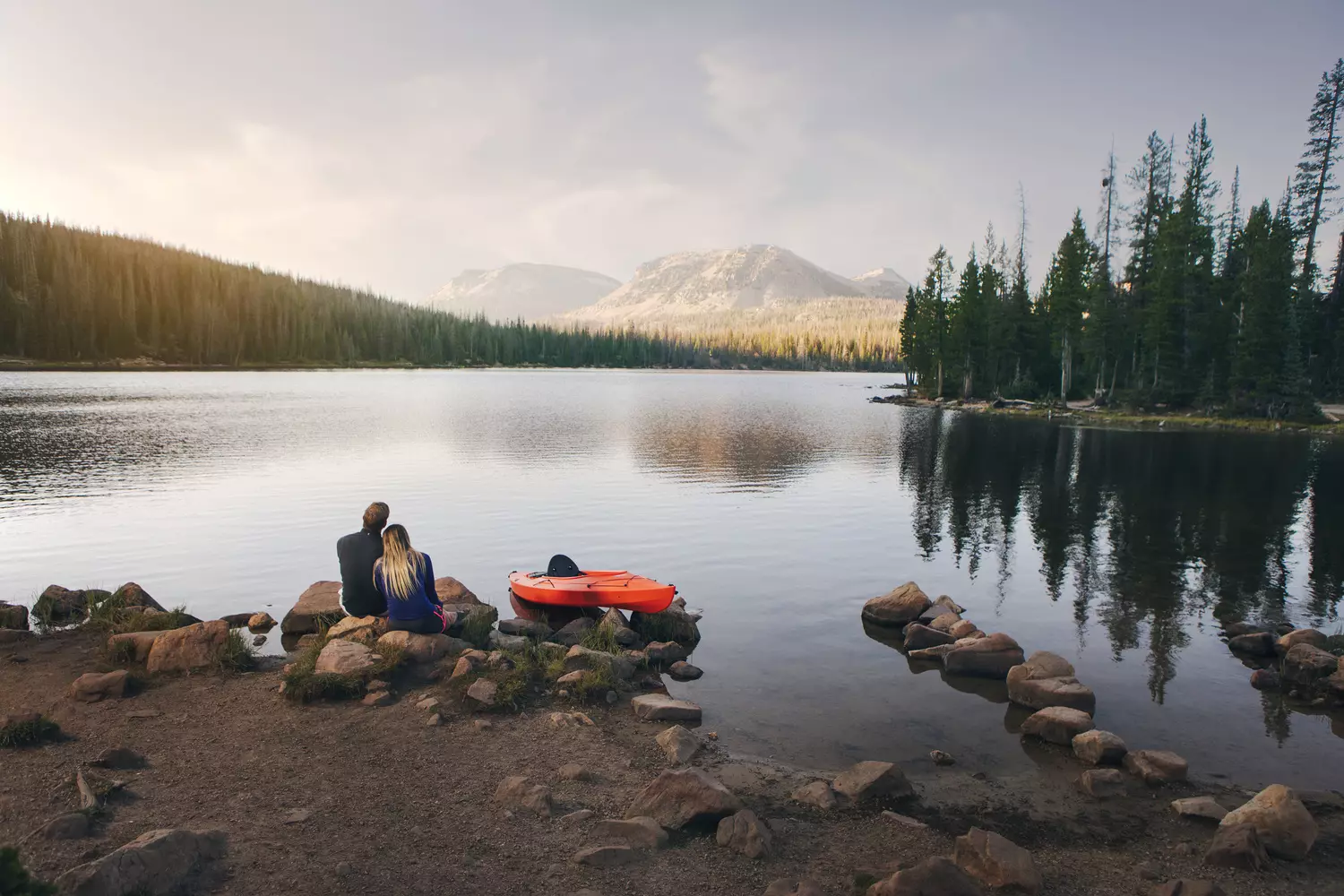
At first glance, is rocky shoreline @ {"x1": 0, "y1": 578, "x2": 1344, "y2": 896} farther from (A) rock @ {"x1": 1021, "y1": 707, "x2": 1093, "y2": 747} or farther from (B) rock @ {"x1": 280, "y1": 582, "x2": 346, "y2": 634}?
(B) rock @ {"x1": 280, "y1": 582, "x2": 346, "y2": 634}

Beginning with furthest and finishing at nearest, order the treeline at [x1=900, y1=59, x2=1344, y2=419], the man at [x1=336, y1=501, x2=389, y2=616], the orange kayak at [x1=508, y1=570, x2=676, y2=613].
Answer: the treeline at [x1=900, y1=59, x2=1344, y2=419] < the orange kayak at [x1=508, y1=570, x2=676, y2=613] < the man at [x1=336, y1=501, x2=389, y2=616]

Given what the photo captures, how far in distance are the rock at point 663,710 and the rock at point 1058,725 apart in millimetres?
5119

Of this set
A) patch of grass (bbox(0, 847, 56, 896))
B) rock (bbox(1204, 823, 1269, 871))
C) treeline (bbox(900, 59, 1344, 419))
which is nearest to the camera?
patch of grass (bbox(0, 847, 56, 896))

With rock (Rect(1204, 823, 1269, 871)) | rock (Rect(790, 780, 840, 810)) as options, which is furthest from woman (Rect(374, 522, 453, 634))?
rock (Rect(1204, 823, 1269, 871))

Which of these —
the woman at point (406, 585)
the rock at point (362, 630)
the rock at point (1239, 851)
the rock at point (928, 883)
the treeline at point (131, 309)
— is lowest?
the rock at point (1239, 851)

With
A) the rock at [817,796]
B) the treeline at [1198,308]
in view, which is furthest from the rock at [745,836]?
the treeline at [1198,308]

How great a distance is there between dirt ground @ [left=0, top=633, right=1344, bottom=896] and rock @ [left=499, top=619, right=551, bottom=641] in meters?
3.70

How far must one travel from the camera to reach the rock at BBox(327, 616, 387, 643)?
13125mm

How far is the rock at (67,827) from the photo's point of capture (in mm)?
7176

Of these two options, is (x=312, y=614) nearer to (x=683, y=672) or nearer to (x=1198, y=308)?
(x=683, y=672)

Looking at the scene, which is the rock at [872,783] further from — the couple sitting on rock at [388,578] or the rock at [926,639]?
the couple sitting on rock at [388,578]

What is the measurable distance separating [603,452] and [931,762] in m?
38.0

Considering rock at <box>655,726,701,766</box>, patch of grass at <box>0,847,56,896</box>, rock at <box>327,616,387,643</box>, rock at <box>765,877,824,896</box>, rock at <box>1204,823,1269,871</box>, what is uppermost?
patch of grass at <box>0,847,56,896</box>

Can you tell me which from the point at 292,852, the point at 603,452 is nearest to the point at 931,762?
the point at 292,852
